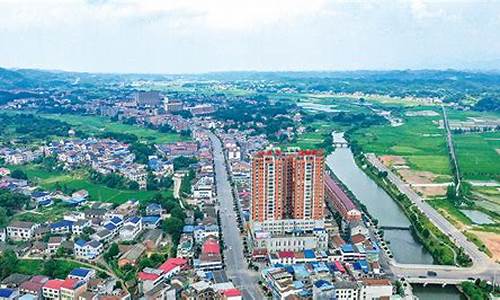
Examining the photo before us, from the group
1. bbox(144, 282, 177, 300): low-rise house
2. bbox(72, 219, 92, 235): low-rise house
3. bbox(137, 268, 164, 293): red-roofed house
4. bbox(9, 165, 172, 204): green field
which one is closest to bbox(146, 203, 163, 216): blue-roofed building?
bbox(72, 219, 92, 235): low-rise house

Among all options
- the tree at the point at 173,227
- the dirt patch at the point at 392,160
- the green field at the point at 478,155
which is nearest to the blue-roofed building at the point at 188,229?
the tree at the point at 173,227

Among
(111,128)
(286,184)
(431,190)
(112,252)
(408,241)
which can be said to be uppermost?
(286,184)

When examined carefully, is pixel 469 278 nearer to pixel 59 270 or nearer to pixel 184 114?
pixel 59 270

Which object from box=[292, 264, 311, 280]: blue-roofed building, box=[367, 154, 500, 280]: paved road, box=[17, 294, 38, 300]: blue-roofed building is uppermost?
box=[292, 264, 311, 280]: blue-roofed building

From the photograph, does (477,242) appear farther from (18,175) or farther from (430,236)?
(18,175)

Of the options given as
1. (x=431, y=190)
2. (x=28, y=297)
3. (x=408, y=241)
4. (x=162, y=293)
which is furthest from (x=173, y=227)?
(x=431, y=190)

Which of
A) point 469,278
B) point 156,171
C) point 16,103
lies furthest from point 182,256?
point 16,103

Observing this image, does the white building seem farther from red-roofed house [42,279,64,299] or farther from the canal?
red-roofed house [42,279,64,299]

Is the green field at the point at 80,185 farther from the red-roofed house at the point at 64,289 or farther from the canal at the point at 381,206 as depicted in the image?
the canal at the point at 381,206
